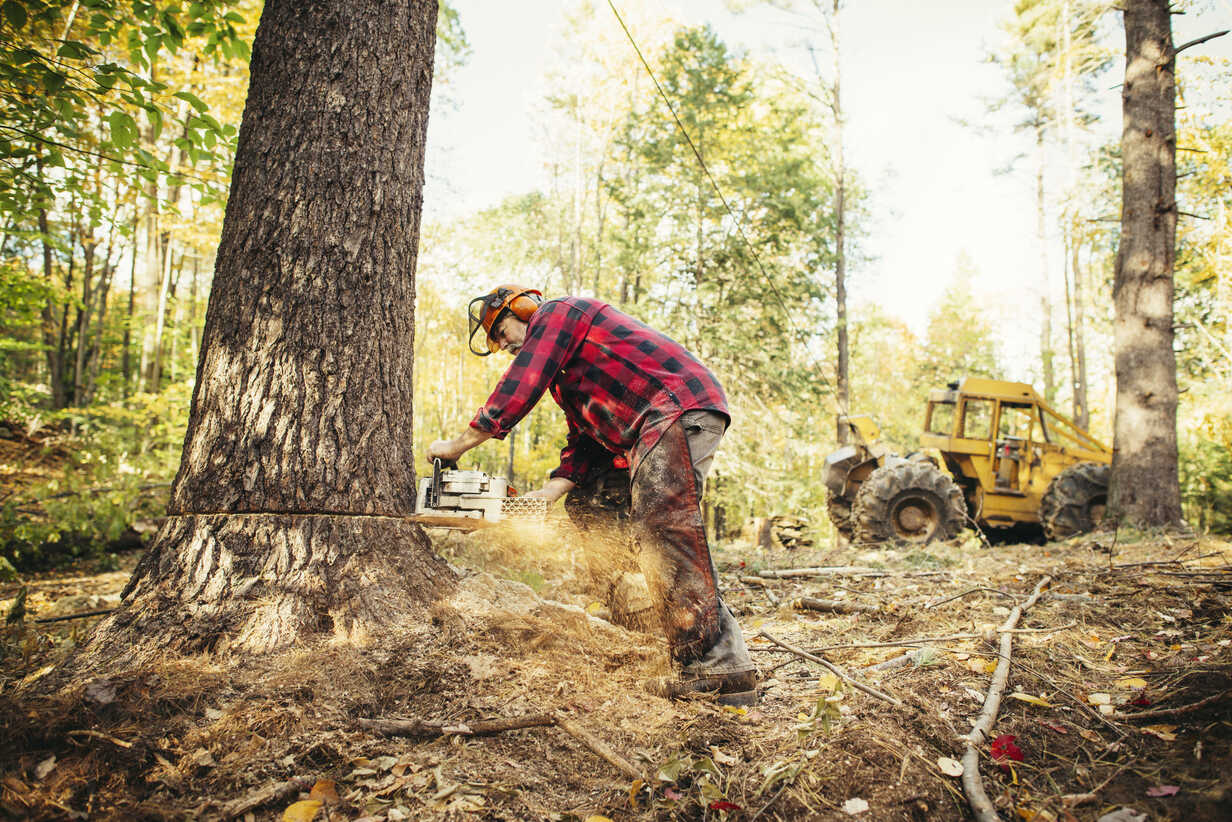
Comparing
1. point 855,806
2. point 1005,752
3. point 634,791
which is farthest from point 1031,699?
point 634,791

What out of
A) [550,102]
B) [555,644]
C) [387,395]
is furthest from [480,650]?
[550,102]

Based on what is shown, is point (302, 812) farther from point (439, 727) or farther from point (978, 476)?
point (978, 476)

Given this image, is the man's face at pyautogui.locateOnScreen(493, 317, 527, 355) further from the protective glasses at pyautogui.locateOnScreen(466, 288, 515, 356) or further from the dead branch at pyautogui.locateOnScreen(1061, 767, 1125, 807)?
the dead branch at pyautogui.locateOnScreen(1061, 767, 1125, 807)

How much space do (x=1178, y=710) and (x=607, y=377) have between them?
2.15 metres

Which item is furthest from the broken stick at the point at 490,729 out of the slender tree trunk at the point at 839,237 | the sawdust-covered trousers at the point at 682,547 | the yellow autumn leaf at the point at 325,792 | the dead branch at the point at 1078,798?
the slender tree trunk at the point at 839,237

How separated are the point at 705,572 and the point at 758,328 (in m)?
11.2

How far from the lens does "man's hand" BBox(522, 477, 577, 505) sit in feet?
9.78

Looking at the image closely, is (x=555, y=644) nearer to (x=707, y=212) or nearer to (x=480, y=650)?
(x=480, y=650)

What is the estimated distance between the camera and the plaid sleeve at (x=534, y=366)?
2617 mm

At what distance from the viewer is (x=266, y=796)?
159cm

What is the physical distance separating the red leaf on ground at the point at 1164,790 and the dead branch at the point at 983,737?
0.36m

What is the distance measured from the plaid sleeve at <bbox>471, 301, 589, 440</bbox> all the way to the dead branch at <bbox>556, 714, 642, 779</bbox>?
1086 millimetres

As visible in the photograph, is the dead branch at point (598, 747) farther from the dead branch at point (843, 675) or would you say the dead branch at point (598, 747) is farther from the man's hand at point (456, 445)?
the man's hand at point (456, 445)

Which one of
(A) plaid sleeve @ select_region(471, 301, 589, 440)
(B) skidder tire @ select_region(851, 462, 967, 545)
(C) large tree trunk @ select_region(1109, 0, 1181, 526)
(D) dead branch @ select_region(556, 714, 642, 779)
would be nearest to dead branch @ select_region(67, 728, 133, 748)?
(D) dead branch @ select_region(556, 714, 642, 779)
